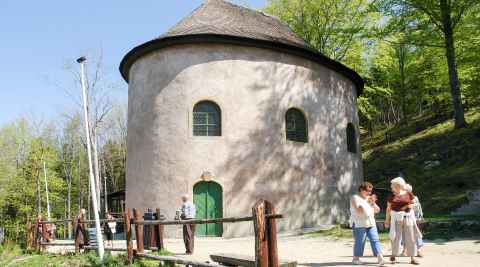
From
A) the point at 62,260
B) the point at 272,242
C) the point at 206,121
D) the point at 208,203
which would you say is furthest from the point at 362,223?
the point at 206,121

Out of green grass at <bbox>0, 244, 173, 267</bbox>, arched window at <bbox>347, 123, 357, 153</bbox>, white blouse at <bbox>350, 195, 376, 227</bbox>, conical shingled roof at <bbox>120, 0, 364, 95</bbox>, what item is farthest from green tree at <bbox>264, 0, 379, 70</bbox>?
white blouse at <bbox>350, 195, 376, 227</bbox>

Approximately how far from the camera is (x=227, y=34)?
15.9 m

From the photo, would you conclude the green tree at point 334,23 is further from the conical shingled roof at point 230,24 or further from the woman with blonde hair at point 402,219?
the woman with blonde hair at point 402,219

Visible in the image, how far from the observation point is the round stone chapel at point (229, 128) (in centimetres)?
1543

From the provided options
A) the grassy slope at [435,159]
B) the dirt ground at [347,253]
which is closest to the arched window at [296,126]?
the dirt ground at [347,253]

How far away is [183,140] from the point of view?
15.5 metres

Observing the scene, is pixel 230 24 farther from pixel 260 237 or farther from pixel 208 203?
pixel 260 237

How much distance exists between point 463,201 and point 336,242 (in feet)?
24.1

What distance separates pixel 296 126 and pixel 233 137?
286 centimetres

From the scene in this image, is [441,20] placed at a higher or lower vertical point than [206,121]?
higher

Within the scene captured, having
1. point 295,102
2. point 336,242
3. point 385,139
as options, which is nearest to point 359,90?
point 295,102

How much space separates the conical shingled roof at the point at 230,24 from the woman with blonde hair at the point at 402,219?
10.1 metres

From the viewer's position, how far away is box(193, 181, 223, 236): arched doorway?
15.2 m

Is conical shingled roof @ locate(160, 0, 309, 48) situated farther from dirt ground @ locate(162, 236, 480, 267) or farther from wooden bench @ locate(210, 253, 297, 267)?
wooden bench @ locate(210, 253, 297, 267)
